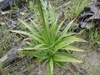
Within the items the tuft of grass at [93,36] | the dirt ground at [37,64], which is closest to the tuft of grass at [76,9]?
the tuft of grass at [93,36]

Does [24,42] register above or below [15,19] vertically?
below

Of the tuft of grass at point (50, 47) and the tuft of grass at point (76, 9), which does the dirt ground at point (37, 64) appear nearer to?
the tuft of grass at point (50, 47)

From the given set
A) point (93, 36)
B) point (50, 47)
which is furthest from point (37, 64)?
point (93, 36)

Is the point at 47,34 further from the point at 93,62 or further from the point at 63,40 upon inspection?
the point at 93,62

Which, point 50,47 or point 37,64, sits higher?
point 50,47

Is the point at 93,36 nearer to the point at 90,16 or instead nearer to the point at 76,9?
the point at 90,16

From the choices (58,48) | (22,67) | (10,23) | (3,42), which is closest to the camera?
(58,48)

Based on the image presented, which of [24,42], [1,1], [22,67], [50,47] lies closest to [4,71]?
[22,67]

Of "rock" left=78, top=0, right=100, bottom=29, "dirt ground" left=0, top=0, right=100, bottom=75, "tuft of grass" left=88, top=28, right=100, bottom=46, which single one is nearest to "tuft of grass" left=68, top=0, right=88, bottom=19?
"rock" left=78, top=0, right=100, bottom=29
